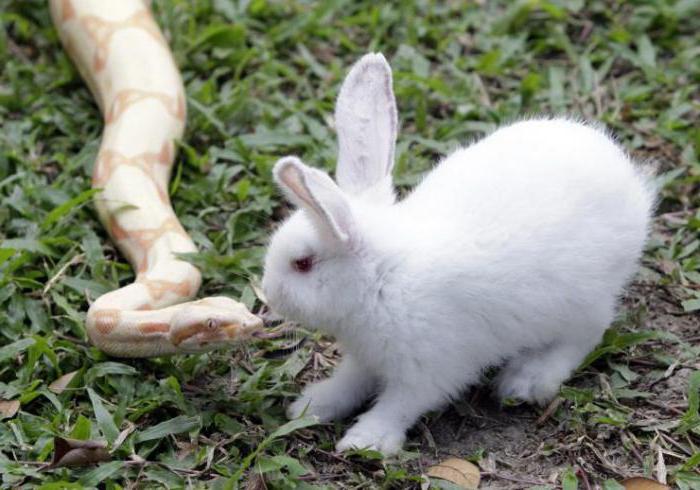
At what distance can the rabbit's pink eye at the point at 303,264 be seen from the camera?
13.9 ft

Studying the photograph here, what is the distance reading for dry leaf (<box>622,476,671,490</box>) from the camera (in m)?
4.20

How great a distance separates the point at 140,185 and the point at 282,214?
788 mm

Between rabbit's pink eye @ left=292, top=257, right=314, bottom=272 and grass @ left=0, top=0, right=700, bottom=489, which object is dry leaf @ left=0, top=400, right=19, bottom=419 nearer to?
grass @ left=0, top=0, right=700, bottom=489

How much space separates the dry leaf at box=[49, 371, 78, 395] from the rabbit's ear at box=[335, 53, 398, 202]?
4.98 feet

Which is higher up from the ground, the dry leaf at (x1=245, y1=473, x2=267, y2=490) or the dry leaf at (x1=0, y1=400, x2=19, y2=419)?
the dry leaf at (x1=0, y1=400, x2=19, y2=419)

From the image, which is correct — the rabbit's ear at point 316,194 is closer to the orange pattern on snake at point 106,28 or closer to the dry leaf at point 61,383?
the dry leaf at point 61,383

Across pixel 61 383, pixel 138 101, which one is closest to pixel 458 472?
pixel 61 383

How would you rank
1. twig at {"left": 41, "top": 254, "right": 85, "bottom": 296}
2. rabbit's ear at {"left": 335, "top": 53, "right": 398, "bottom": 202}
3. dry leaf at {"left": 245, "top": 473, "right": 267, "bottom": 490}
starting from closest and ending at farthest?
dry leaf at {"left": 245, "top": 473, "right": 267, "bottom": 490} < rabbit's ear at {"left": 335, "top": 53, "right": 398, "bottom": 202} < twig at {"left": 41, "top": 254, "right": 85, "bottom": 296}

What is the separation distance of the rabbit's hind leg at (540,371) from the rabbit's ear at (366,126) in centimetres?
96

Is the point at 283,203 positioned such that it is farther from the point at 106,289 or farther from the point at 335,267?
the point at 335,267

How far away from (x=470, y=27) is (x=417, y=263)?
3534 mm

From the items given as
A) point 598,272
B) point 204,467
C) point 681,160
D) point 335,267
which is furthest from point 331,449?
point 681,160

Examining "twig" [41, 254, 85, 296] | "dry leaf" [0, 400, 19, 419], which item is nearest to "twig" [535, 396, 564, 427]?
"dry leaf" [0, 400, 19, 419]

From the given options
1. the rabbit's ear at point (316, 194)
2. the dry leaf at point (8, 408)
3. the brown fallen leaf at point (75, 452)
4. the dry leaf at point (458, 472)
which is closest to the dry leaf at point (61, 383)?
the dry leaf at point (8, 408)
